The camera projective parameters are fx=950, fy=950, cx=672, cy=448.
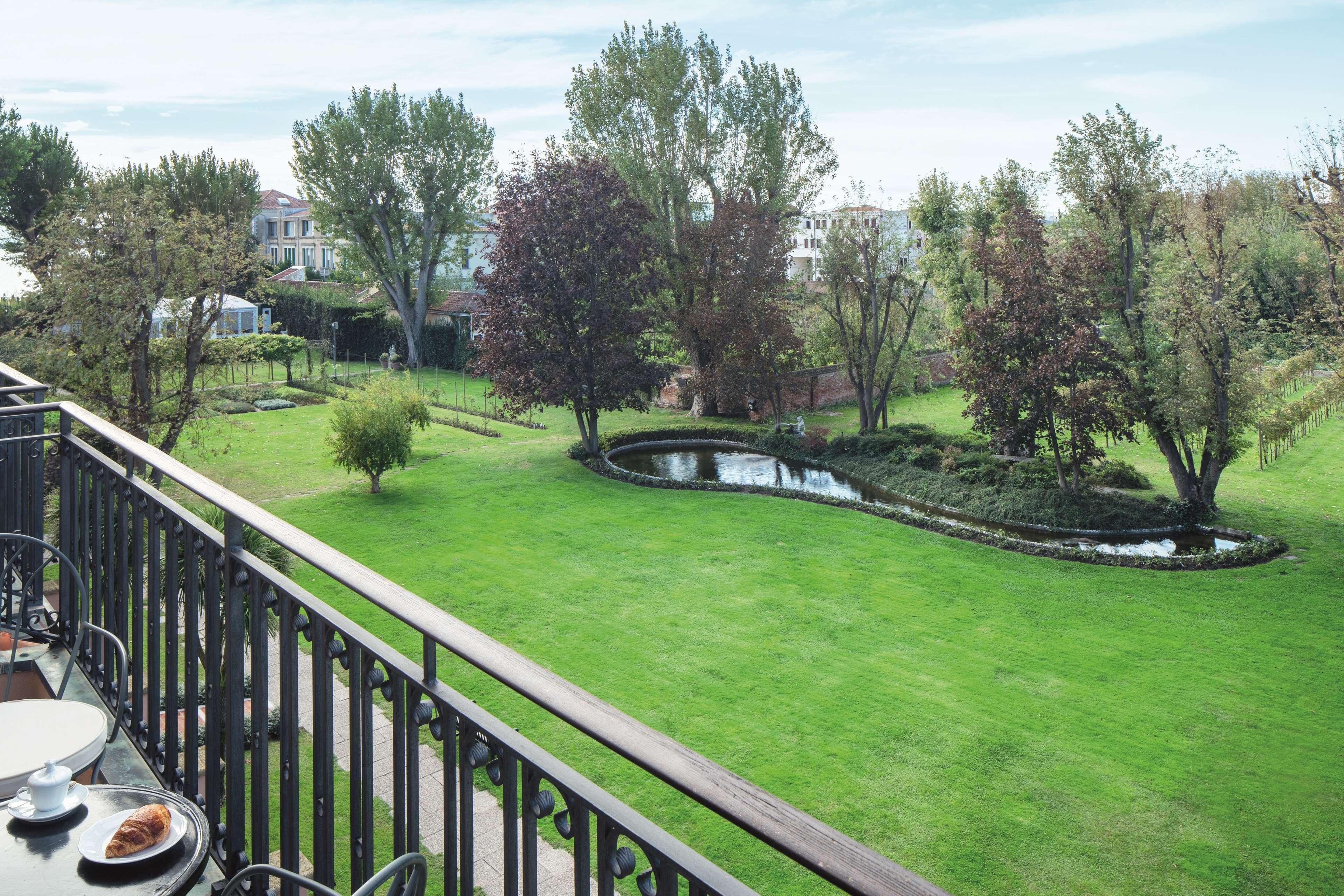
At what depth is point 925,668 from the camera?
9367mm

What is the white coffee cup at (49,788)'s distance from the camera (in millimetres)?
1985

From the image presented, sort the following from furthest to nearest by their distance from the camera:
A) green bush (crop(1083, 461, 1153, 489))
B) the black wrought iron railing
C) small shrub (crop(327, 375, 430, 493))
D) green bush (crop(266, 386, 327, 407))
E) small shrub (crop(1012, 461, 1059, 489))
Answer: green bush (crop(266, 386, 327, 407)) < green bush (crop(1083, 461, 1153, 489)) < small shrub (crop(1012, 461, 1059, 489)) < small shrub (crop(327, 375, 430, 493)) < the black wrought iron railing

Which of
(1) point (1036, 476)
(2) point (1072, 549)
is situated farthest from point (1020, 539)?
(1) point (1036, 476)

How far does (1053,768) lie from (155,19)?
334 inches

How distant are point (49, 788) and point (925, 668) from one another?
27.7ft

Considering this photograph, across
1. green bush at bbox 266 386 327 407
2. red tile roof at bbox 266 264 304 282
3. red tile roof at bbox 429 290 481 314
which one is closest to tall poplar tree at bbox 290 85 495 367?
red tile roof at bbox 429 290 481 314

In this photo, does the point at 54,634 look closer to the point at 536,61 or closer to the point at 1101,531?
the point at 1101,531

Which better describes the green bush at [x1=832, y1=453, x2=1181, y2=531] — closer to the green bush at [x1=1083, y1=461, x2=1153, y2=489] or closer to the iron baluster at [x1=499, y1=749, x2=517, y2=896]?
the green bush at [x1=1083, y1=461, x2=1153, y2=489]

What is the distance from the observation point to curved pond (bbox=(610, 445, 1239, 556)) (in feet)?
45.5

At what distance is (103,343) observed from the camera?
1297 cm

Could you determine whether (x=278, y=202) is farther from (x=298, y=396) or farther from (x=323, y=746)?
(x=323, y=746)

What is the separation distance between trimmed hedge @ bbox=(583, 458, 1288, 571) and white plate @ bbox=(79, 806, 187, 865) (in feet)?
41.5

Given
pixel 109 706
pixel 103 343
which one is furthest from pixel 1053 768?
pixel 103 343

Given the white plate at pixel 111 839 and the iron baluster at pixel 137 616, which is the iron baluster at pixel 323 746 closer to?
the white plate at pixel 111 839
